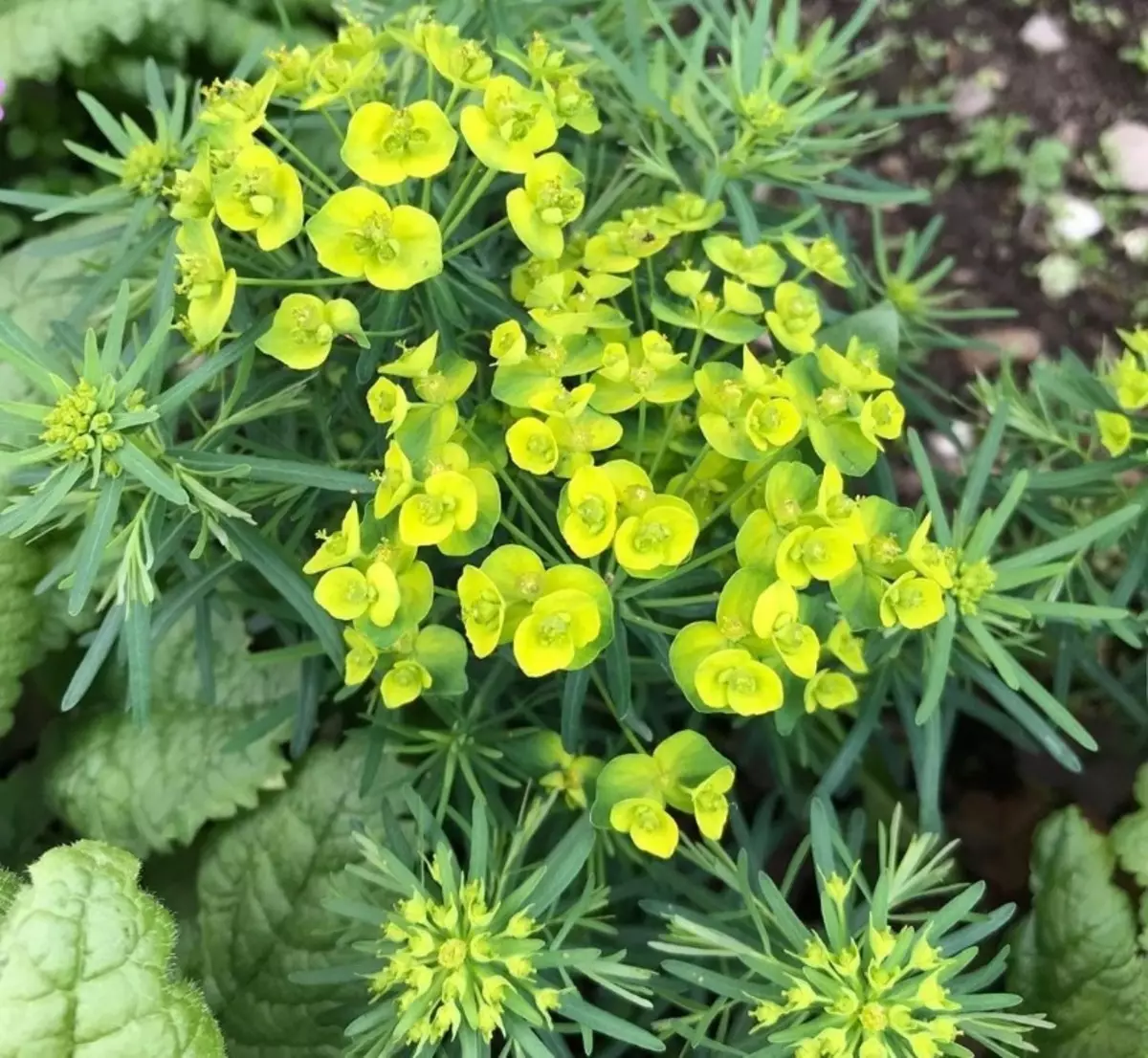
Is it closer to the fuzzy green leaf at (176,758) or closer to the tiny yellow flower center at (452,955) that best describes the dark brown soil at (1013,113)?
the fuzzy green leaf at (176,758)

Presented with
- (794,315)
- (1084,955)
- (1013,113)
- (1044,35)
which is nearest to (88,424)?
(794,315)

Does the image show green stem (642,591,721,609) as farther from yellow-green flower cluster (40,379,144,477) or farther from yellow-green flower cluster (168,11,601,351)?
yellow-green flower cluster (40,379,144,477)

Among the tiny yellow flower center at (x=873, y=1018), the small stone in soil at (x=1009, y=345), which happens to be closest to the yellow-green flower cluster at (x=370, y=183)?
the tiny yellow flower center at (x=873, y=1018)

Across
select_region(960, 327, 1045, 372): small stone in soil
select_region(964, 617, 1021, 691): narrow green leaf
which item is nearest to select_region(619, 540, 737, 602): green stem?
select_region(964, 617, 1021, 691): narrow green leaf

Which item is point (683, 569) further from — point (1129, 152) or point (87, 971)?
point (1129, 152)

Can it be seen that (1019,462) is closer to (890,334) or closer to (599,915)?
(890,334)
